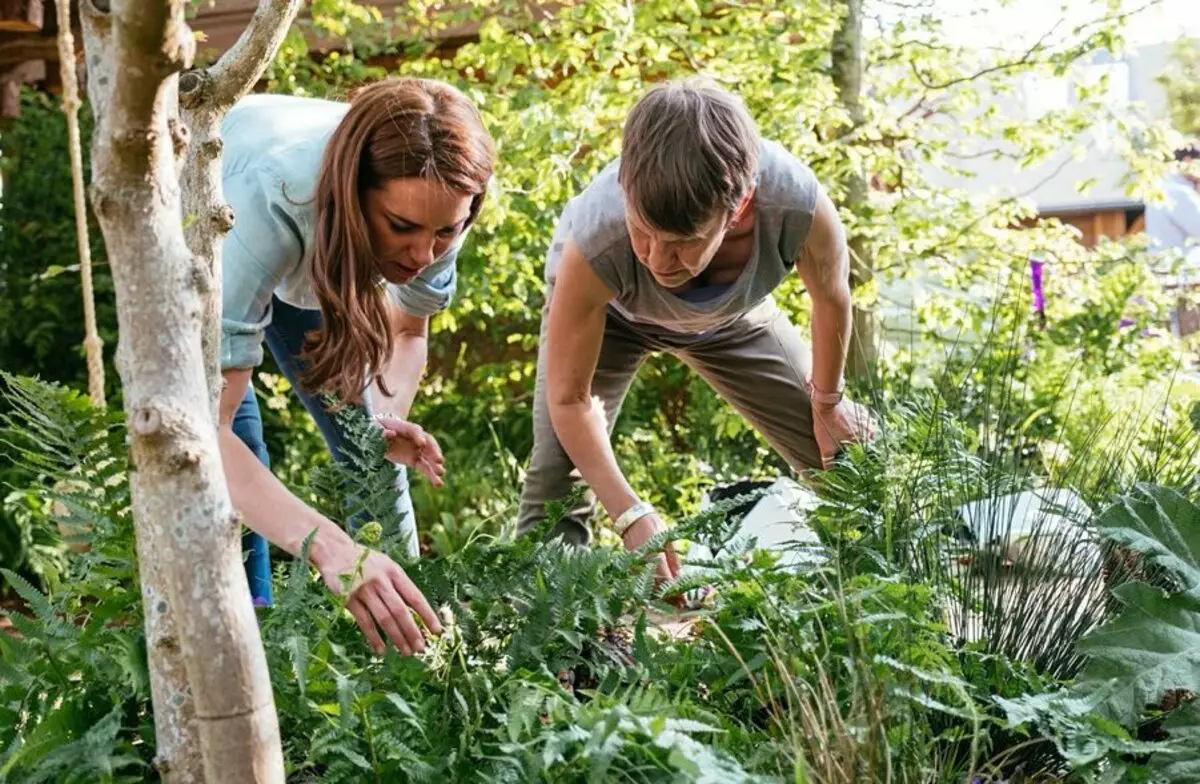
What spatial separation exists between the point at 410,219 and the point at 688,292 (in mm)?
678

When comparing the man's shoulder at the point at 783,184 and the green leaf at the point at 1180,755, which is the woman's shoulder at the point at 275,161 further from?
the green leaf at the point at 1180,755

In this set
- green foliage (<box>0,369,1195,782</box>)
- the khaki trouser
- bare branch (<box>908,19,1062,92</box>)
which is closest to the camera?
green foliage (<box>0,369,1195,782</box>)

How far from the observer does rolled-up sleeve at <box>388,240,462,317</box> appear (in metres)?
2.82

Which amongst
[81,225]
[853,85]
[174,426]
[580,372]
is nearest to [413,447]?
[580,372]

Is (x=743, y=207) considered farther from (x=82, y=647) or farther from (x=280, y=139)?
(x=82, y=647)

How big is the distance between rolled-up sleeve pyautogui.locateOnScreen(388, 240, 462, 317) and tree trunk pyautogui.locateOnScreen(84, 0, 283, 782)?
152 centimetres

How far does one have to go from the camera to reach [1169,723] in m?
1.59

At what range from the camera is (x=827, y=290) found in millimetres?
2742

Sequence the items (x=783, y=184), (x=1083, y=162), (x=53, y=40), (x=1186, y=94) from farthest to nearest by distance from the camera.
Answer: (x=1186, y=94)
(x=1083, y=162)
(x=53, y=40)
(x=783, y=184)

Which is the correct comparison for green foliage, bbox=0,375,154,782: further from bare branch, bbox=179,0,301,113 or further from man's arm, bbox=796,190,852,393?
man's arm, bbox=796,190,852,393

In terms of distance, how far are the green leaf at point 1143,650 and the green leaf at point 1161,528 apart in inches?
1.7

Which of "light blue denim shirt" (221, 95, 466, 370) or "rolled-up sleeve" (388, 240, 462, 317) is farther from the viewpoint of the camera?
"rolled-up sleeve" (388, 240, 462, 317)

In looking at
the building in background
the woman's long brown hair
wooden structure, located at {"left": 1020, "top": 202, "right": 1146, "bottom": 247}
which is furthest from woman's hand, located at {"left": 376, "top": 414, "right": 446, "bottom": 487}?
wooden structure, located at {"left": 1020, "top": 202, "right": 1146, "bottom": 247}

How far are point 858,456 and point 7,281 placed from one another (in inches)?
218
